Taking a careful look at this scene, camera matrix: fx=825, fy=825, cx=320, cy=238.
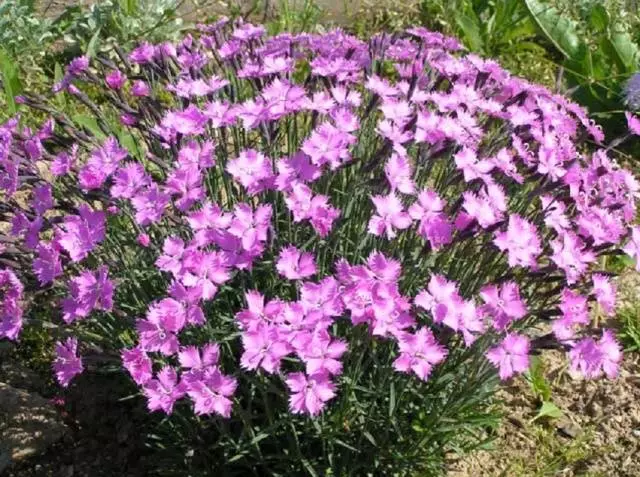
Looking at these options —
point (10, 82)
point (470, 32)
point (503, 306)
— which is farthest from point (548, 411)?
point (10, 82)

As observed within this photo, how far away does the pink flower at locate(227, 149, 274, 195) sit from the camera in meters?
2.01

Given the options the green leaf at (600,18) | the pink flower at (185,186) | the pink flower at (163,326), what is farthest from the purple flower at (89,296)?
the green leaf at (600,18)

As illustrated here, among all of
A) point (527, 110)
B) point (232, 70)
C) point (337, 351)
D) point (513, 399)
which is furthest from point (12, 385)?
point (527, 110)

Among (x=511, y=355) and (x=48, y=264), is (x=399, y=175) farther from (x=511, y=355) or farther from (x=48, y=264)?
(x=48, y=264)

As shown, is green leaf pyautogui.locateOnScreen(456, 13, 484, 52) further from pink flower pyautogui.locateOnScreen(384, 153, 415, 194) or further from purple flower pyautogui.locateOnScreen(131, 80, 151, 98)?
pink flower pyautogui.locateOnScreen(384, 153, 415, 194)

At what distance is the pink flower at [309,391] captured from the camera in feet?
5.90

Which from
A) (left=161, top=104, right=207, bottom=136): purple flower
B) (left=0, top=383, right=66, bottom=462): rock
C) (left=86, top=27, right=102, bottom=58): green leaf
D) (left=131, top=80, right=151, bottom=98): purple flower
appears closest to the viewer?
(left=161, top=104, right=207, bottom=136): purple flower

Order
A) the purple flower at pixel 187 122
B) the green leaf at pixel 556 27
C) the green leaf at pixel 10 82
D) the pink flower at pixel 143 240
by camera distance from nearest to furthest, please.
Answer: the pink flower at pixel 143 240 → the purple flower at pixel 187 122 → the green leaf at pixel 10 82 → the green leaf at pixel 556 27

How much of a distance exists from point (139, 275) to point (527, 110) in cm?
123

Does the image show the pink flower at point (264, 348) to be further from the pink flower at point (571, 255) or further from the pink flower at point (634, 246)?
the pink flower at point (634, 246)

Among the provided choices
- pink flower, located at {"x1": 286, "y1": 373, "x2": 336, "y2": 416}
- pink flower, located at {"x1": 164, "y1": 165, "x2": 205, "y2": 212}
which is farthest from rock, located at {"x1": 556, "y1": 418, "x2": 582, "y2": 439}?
pink flower, located at {"x1": 164, "y1": 165, "x2": 205, "y2": 212}

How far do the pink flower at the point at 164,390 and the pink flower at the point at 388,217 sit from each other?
22.7 inches

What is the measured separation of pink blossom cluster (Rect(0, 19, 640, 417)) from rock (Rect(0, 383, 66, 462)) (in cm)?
54

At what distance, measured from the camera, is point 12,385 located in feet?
9.53
